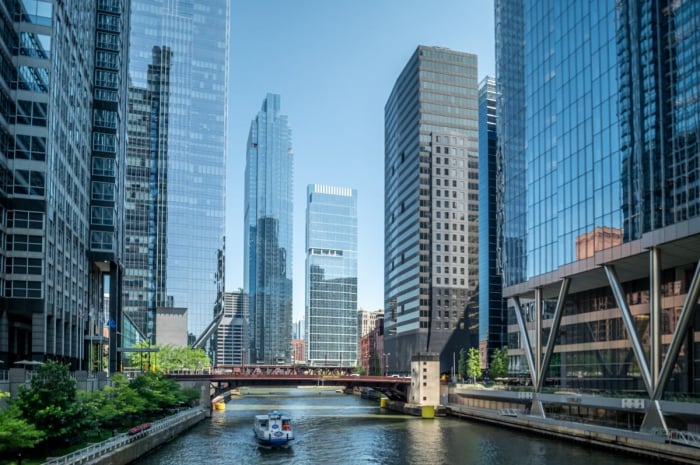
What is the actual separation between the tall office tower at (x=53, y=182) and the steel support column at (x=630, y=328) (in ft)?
216

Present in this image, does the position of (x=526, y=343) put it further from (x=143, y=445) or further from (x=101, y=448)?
(x=101, y=448)

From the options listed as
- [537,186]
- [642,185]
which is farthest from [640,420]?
[537,186]

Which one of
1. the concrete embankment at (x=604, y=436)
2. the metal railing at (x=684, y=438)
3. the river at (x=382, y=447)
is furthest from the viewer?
the river at (x=382, y=447)

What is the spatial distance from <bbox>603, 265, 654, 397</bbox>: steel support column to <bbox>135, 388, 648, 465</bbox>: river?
8.64 metres

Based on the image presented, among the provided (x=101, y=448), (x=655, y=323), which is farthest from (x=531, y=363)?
(x=101, y=448)

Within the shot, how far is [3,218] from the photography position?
87688 millimetres

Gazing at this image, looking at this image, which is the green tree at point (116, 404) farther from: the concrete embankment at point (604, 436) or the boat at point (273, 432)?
the concrete embankment at point (604, 436)

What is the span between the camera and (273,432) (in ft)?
283

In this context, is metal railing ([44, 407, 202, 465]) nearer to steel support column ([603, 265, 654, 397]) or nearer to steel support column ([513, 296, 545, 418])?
steel support column ([513, 296, 545, 418])

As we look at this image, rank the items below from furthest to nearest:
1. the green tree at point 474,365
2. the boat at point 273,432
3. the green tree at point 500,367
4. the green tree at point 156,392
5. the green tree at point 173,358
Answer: the green tree at point 173,358 < the green tree at point 474,365 < the green tree at point 500,367 < the green tree at point 156,392 < the boat at point 273,432

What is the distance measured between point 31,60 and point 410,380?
88.2 m

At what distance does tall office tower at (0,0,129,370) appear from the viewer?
89.0 m

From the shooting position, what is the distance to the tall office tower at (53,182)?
89.0 m

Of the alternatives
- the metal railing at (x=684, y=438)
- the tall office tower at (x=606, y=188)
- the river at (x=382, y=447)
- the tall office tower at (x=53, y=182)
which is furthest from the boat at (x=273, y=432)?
the metal railing at (x=684, y=438)
